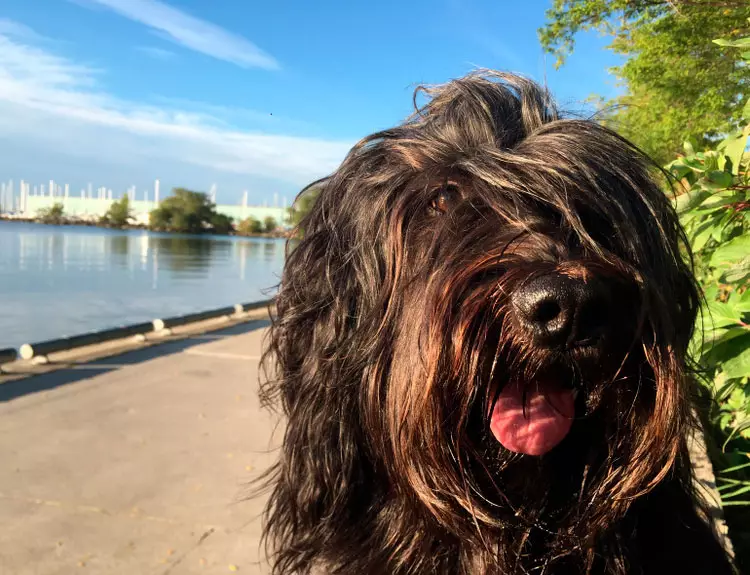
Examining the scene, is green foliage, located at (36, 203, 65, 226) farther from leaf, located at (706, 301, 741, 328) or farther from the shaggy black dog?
leaf, located at (706, 301, 741, 328)

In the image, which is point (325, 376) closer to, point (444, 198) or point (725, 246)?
point (444, 198)

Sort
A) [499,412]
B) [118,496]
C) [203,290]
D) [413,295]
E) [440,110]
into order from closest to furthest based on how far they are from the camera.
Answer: [499,412] → [413,295] → [440,110] → [118,496] → [203,290]

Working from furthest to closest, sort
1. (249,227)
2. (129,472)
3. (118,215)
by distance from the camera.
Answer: (249,227)
(118,215)
(129,472)

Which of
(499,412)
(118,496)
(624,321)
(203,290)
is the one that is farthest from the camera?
(203,290)

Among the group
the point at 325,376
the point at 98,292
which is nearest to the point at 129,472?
the point at 325,376

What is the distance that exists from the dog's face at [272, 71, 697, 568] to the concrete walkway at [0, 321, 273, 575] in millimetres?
1677

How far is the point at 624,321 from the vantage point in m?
1.28

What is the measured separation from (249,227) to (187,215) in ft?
37.8

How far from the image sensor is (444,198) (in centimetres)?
164

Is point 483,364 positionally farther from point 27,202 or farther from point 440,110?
point 27,202

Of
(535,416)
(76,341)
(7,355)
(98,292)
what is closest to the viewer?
(535,416)

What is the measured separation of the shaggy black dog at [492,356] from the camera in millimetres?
1307

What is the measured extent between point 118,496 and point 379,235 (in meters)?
2.79

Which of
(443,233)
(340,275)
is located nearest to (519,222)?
(443,233)
